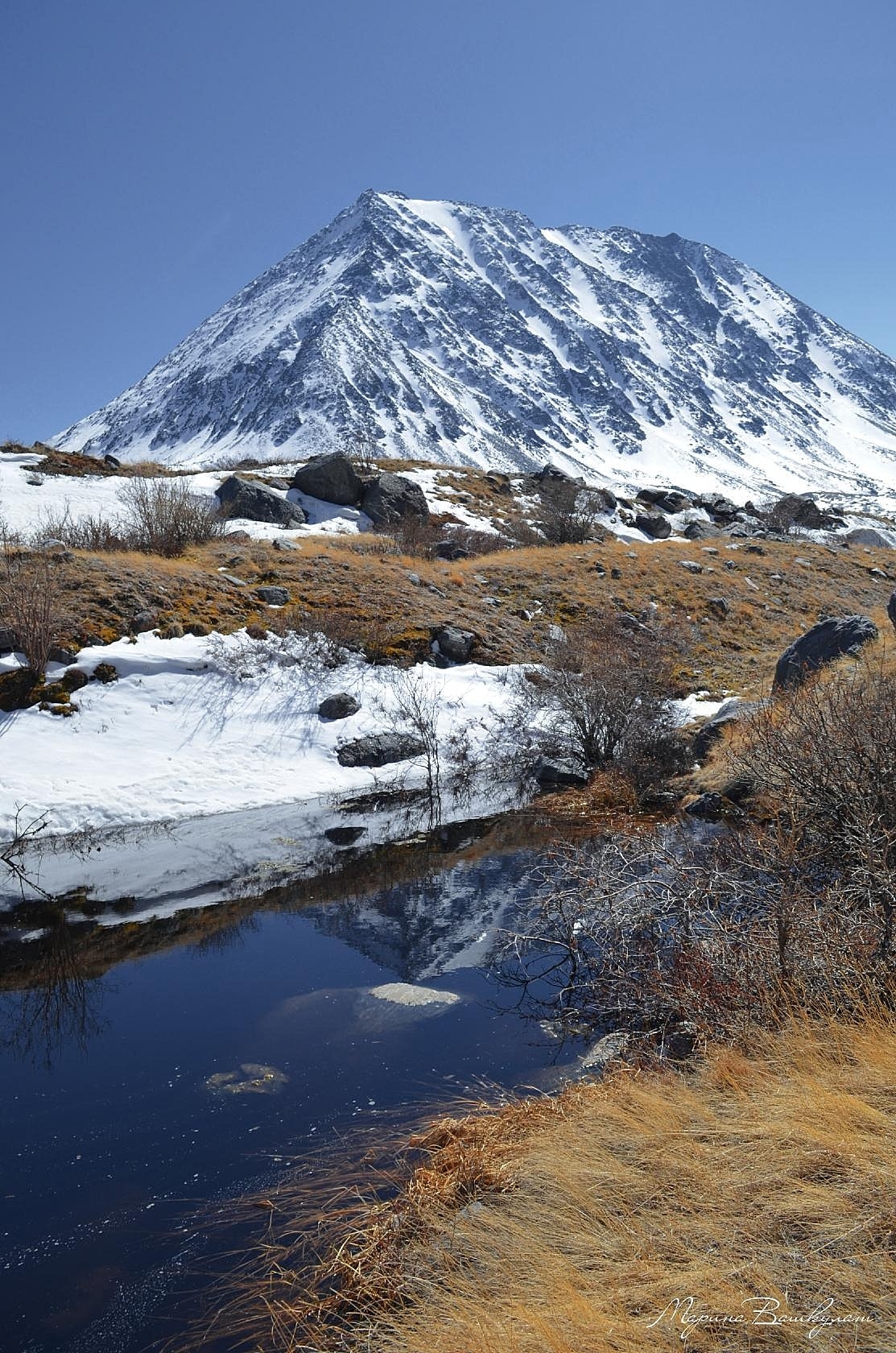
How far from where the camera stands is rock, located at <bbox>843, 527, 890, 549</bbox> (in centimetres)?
4515

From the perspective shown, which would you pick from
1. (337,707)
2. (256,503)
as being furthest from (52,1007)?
(256,503)

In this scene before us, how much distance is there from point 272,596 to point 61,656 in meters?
6.10

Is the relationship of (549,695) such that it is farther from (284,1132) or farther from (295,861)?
(284,1132)

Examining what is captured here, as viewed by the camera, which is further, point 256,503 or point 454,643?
point 256,503

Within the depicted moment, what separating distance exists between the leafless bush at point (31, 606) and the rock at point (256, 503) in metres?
11.6

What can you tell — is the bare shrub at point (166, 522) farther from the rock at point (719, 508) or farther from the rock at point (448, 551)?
the rock at point (719, 508)

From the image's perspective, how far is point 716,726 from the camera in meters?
15.3

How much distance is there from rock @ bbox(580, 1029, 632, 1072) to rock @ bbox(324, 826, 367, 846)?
6.82 m

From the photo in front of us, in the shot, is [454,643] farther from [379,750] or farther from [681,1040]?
[681,1040]

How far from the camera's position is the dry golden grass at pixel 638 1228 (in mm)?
2723

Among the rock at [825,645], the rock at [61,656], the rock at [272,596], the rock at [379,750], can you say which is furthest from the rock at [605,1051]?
the rock at [272,596]

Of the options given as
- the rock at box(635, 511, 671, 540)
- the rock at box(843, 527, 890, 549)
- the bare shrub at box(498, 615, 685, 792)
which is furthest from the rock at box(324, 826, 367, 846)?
the rock at box(843, 527, 890, 549)

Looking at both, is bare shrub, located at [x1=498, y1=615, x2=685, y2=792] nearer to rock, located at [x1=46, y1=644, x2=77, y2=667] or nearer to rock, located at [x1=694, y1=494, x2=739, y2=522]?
rock, located at [x1=46, y1=644, x2=77, y2=667]

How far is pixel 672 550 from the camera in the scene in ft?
109
